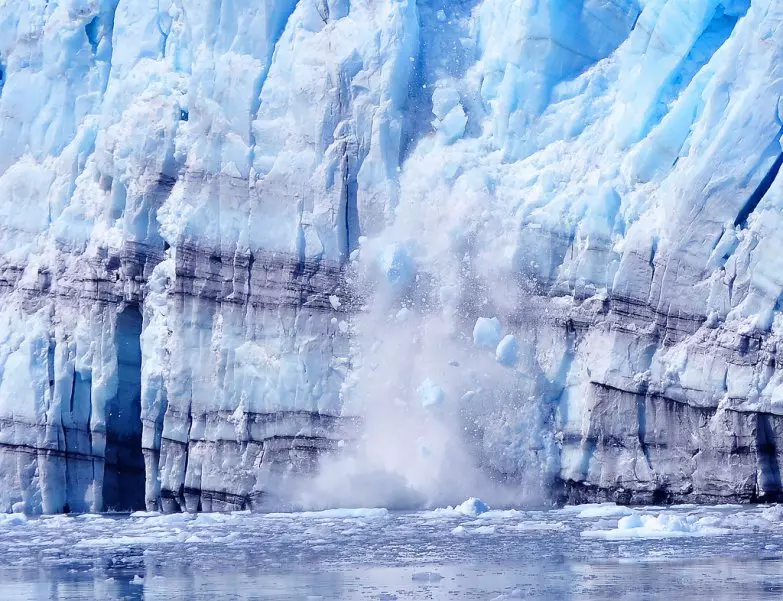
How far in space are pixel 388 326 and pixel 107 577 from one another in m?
5.01

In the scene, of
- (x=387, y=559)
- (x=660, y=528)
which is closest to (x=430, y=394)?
(x=660, y=528)

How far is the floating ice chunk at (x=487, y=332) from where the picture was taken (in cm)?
1231

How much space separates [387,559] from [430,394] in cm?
367

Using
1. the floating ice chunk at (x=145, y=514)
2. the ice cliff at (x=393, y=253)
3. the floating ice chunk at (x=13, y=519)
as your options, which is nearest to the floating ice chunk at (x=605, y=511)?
the ice cliff at (x=393, y=253)

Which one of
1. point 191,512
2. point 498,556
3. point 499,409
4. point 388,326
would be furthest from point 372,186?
point 498,556

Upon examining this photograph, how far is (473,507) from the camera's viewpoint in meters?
11.5

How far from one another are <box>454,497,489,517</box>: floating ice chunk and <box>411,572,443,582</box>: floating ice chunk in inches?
143

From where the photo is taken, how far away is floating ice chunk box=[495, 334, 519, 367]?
40.3ft

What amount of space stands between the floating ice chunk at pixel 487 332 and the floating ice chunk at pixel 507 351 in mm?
78

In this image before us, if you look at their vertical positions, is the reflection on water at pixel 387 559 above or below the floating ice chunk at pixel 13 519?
below

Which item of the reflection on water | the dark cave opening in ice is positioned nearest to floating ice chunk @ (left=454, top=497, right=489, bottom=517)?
the reflection on water

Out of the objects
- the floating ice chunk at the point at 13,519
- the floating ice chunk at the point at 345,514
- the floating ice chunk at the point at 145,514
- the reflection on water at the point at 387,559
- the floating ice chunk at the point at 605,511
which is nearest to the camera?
the reflection on water at the point at 387,559

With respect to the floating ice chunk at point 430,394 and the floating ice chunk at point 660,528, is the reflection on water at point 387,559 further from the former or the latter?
the floating ice chunk at point 430,394

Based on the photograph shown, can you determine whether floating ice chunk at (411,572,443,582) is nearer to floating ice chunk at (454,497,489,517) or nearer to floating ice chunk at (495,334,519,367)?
Result: floating ice chunk at (454,497,489,517)
